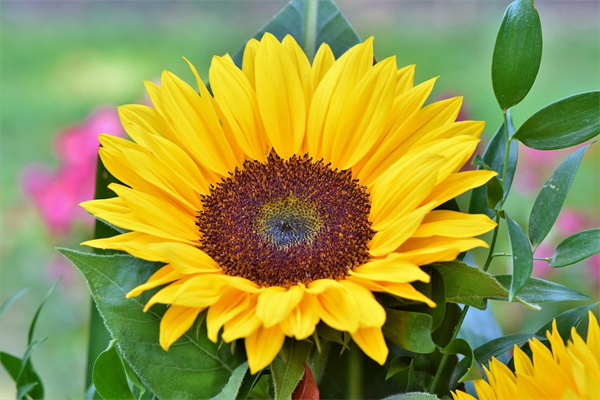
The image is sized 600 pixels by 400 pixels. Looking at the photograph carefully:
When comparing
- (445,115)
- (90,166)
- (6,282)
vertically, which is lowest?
(6,282)

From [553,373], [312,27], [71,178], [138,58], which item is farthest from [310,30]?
[138,58]

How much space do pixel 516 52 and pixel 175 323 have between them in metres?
0.18

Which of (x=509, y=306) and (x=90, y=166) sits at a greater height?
(x=90, y=166)

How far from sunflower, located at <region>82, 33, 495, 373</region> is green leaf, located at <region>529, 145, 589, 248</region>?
43mm

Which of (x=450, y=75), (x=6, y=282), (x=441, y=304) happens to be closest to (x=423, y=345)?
(x=441, y=304)

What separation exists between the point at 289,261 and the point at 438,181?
0.26 ft

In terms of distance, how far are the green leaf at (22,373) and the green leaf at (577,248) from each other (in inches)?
11.1

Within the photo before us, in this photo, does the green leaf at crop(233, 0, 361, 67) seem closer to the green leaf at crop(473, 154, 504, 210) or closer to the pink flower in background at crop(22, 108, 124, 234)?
the green leaf at crop(473, 154, 504, 210)

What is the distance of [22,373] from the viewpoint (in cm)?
43

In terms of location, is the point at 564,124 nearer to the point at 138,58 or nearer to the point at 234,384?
the point at 234,384

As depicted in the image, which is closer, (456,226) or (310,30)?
(456,226)

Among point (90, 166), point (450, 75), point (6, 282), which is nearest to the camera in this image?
point (90, 166)

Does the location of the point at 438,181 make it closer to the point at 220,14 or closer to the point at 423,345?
the point at 423,345

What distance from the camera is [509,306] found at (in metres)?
1.13
